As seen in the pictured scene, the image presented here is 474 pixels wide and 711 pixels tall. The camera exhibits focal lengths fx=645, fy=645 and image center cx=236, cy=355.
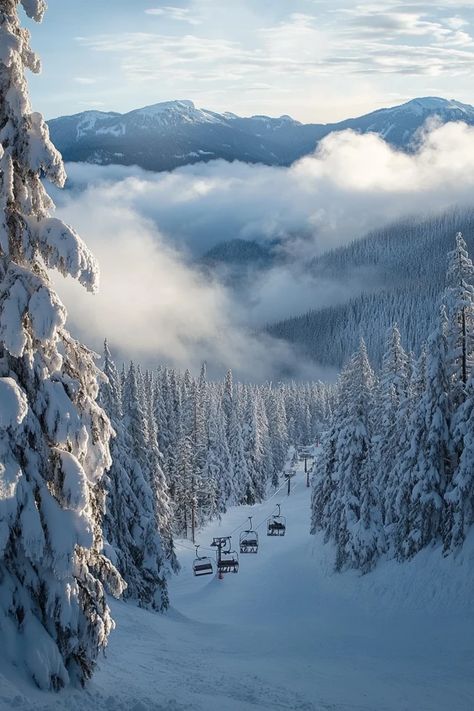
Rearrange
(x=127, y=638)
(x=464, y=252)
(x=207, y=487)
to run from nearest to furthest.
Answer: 1. (x=127, y=638)
2. (x=464, y=252)
3. (x=207, y=487)

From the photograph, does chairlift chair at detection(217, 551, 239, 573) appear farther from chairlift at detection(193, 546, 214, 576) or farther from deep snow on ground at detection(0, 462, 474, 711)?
deep snow on ground at detection(0, 462, 474, 711)

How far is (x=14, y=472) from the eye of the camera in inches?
454

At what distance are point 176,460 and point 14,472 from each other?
62.1 metres

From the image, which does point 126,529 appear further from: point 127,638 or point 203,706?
point 203,706

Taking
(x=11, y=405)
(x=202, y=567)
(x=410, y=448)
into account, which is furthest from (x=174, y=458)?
(x=11, y=405)

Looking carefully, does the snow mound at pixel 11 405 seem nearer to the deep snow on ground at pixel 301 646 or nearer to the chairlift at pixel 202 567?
the deep snow on ground at pixel 301 646

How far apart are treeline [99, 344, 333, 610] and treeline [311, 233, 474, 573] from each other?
1306 cm

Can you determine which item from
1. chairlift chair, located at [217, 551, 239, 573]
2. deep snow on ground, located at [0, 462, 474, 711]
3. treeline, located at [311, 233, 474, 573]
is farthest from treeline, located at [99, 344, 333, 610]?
treeline, located at [311, 233, 474, 573]

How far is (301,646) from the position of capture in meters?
30.7

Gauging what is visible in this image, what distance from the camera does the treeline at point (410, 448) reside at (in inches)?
1277

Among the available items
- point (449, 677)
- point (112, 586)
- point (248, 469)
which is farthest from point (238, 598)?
point (248, 469)

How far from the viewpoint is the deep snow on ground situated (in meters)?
16.6

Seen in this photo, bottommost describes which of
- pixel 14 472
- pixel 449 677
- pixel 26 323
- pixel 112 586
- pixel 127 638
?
pixel 449 677

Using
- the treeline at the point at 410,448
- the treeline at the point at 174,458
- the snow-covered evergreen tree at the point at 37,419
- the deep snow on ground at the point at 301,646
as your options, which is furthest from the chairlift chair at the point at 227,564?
the snow-covered evergreen tree at the point at 37,419
